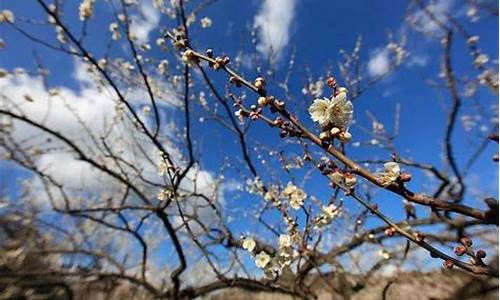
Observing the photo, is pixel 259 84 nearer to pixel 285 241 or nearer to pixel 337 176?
pixel 337 176

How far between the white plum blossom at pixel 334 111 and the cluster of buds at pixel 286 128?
0.09 m

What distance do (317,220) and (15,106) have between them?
363cm

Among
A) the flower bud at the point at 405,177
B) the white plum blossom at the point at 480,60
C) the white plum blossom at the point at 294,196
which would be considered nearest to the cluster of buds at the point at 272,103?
the flower bud at the point at 405,177

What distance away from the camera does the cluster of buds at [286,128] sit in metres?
1.35

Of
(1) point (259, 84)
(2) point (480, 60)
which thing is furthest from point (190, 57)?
(2) point (480, 60)

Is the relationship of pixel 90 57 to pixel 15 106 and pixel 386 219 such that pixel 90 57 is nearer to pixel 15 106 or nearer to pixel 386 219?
pixel 15 106

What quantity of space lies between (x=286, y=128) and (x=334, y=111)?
0.17 meters

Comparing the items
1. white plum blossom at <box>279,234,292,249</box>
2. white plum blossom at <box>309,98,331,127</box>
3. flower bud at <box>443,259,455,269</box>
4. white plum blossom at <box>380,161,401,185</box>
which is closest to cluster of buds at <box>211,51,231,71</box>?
white plum blossom at <box>309,98,331,127</box>

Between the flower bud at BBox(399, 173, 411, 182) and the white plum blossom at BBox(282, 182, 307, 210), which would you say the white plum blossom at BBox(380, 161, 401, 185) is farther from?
the white plum blossom at BBox(282, 182, 307, 210)

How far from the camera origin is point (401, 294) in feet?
23.1

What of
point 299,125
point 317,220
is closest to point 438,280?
point 317,220

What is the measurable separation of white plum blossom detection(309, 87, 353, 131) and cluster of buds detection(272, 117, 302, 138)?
0.09 metres

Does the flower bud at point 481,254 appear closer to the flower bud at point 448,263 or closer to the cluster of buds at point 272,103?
the flower bud at point 448,263

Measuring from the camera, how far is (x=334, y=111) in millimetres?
1312
